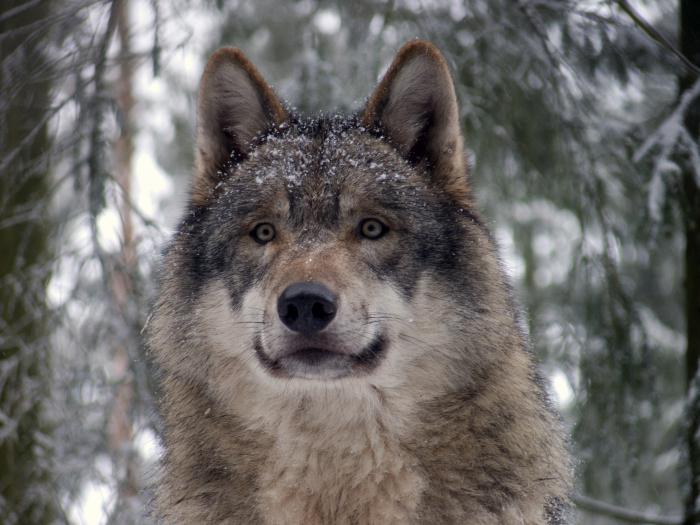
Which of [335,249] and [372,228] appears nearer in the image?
[335,249]

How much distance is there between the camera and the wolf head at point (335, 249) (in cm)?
276

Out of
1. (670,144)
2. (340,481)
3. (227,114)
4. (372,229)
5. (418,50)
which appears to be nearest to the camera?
(340,481)

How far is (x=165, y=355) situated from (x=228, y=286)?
48 cm

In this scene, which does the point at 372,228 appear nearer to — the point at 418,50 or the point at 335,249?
the point at 335,249

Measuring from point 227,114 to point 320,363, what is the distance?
4.54 ft

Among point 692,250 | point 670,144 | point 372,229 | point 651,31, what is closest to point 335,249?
point 372,229

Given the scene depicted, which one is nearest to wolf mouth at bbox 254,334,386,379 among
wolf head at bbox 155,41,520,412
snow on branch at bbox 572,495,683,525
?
wolf head at bbox 155,41,520,412

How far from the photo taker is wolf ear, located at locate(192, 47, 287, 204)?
11.1 ft

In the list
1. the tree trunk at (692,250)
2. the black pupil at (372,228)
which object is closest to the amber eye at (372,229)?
the black pupil at (372,228)

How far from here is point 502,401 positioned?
3031mm

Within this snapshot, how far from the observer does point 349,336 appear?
8.86 feet

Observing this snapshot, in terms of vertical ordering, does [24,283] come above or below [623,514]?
above

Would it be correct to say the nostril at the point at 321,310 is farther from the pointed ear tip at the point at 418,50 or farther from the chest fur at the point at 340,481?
the pointed ear tip at the point at 418,50

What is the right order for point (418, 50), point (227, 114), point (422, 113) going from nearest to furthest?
point (418, 50) → point (422, 113) → point (227, 114)
